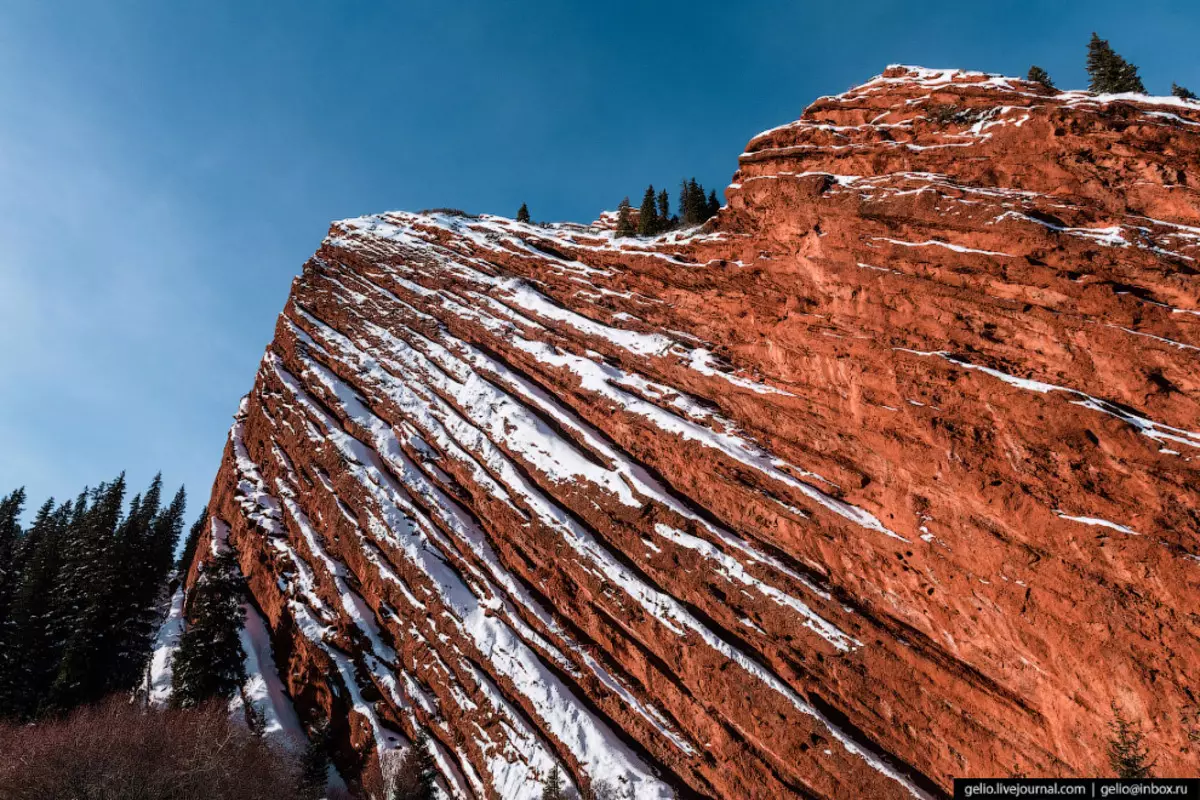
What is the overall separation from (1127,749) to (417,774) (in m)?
23.3

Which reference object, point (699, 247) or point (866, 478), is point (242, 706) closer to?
point (866, 478)

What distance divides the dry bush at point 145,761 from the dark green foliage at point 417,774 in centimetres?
419

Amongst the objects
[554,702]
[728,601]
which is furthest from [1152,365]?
[554,702]

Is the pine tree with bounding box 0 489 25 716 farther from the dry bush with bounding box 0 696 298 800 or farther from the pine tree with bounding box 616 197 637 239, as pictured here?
the pine tree with bounding box 616 197 637 239

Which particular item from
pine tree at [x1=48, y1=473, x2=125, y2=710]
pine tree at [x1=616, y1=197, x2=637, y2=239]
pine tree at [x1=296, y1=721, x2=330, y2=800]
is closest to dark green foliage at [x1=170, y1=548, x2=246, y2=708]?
pine tree at [x1=296, y1=721, x2=330, y2=800]

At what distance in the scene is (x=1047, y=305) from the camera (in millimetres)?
20000

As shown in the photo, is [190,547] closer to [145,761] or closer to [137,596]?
[137,596]

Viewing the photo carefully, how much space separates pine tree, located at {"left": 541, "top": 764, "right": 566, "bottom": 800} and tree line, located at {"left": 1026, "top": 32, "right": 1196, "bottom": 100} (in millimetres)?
39210

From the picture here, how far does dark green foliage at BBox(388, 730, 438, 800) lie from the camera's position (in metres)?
22.2

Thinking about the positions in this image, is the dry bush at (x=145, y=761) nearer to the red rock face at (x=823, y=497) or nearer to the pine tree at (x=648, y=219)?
the red rock face at (x=823, y=497)

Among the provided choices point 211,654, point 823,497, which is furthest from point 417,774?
point 823,497

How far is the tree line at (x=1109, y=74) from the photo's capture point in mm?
29531

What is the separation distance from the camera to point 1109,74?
99.6ft

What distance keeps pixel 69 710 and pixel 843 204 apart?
160ft
